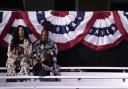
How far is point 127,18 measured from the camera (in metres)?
8.15

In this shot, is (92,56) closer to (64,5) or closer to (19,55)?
(19,55)

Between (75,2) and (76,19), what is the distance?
4.16 meters

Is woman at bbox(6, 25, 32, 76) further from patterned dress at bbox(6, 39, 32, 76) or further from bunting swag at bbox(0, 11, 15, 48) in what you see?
bunting swag at bbox(0, 11, 15, 48)

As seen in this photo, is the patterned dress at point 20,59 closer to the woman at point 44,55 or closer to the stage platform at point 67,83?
the woman at point 44,55

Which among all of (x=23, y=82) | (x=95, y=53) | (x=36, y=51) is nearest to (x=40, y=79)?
(x=23, y=82)

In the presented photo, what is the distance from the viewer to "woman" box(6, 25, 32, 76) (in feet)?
24.8

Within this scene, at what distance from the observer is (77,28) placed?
8141 mm

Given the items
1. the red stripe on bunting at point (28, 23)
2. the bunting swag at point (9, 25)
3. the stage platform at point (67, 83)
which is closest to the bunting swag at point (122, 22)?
the stage platform at point (67, 83)

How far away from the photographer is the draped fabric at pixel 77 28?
8.10 meters

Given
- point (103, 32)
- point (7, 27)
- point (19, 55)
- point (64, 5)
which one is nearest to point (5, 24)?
point (7, 27)

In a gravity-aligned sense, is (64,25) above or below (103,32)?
above

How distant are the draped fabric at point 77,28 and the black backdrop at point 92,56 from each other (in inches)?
3.7

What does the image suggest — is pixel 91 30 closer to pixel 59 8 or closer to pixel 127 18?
pixel 127 18

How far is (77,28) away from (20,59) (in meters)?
1.24
